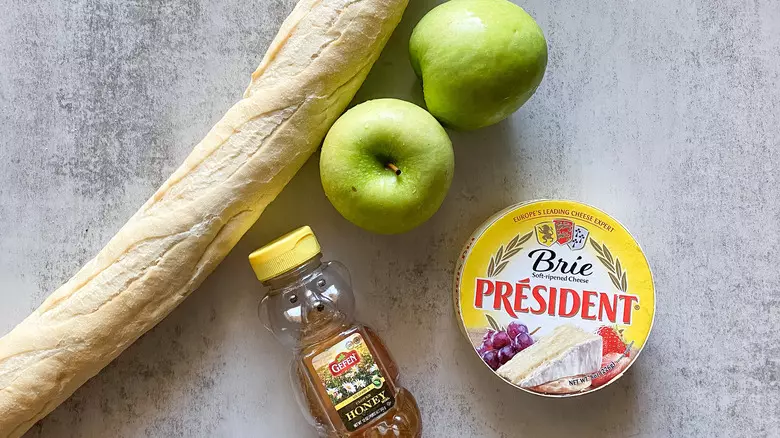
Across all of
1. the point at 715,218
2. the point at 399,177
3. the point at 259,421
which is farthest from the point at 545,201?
the point at 259,421

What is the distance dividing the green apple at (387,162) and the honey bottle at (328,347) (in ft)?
0.33

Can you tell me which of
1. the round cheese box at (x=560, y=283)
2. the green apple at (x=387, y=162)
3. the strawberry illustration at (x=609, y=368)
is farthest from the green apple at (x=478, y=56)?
the strawberry illustration at (x=609, y=368)

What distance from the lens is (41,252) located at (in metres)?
1.01

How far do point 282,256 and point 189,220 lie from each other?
142 millimetres

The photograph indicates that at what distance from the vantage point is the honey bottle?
905 mm

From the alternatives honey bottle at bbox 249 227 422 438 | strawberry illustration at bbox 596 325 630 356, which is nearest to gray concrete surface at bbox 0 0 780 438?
honey bottle at bbox 249 227 422 438

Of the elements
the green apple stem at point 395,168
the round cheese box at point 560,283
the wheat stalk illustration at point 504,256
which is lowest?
the round cheese box at point 560,283

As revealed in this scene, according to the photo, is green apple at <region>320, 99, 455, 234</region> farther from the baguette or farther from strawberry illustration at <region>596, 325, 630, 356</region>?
strawberry illustration at <region>596, 325, 630, 356</region>

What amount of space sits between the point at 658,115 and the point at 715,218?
0.20m

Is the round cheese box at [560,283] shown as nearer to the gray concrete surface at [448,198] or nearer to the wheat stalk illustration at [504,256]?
the wheat stalk illustration at [504,256]

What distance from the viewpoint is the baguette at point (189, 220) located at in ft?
2.95

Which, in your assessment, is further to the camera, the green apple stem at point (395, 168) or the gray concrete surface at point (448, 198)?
the gray concrete surface at point (448, 198)

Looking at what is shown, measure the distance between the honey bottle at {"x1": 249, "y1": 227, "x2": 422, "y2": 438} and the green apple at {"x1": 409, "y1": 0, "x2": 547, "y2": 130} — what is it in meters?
0.29

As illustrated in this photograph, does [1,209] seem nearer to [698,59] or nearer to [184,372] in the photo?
[184,372]
